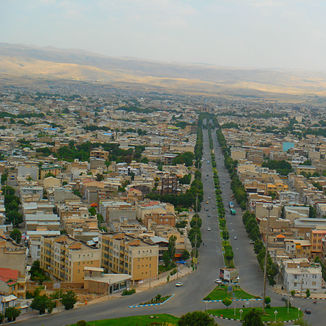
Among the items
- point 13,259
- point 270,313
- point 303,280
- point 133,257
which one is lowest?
point 270,313

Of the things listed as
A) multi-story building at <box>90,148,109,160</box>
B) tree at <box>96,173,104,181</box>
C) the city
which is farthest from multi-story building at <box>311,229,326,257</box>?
multi-story building at <box>90,148,109,160</box>

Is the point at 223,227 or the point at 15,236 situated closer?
the point at 15,236

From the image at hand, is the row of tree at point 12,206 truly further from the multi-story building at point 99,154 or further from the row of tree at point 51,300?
the multi-story building at point 99,154

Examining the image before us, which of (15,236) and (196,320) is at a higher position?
(196,320)

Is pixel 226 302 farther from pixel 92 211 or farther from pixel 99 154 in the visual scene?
pixel 99 154

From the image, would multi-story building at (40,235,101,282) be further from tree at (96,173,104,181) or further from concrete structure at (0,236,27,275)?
tree at (96,173,104,181)

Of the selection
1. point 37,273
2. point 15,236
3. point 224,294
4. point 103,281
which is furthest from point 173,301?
point 15,236
